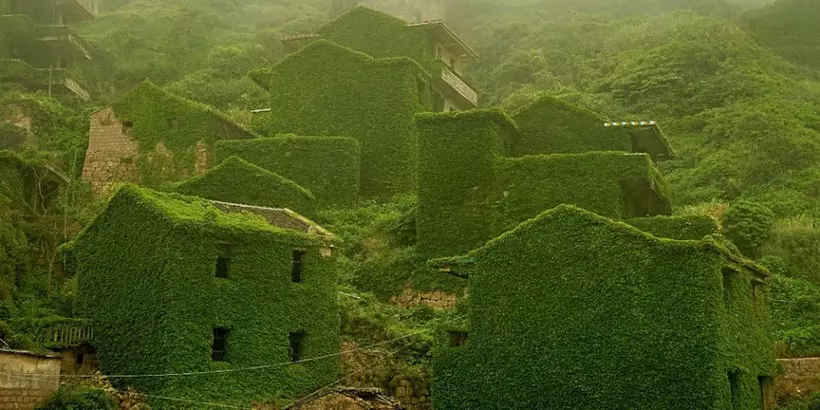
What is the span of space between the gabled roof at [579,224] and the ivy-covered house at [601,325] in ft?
0.12

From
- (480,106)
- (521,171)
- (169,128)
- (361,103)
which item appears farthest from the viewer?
(480,106)

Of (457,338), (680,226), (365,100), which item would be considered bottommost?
(457,338)

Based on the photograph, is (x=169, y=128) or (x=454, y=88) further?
(x=454, y=88)

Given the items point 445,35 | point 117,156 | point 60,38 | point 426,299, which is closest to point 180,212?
point 426,299

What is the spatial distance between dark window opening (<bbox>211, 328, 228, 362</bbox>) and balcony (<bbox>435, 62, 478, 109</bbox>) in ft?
90.2

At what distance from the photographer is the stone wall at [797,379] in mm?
32438

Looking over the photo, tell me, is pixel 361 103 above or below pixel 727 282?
above

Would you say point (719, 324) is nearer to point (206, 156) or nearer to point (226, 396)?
point (226, 396)

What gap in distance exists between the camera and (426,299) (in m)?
38.9

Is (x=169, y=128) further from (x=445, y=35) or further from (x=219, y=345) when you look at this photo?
(x=219, y=345)

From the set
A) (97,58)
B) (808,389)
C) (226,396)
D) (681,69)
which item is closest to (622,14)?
(681,69)

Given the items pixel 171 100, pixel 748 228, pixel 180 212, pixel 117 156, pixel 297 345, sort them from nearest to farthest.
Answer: pixel 180 212 < pixel 297 345 < pixel 748 228 < pixel 171 100 < pixel 117 156

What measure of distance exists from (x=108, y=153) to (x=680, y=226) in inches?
1067

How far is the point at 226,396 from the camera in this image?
2966 centimetres
